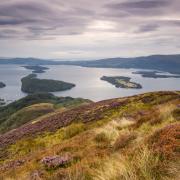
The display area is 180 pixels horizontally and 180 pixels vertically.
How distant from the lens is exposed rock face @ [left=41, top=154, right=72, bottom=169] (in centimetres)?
1152

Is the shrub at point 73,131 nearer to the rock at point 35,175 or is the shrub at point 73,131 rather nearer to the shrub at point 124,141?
the shrub at point 124,141

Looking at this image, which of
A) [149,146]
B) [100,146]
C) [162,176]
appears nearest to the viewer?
[162,176]

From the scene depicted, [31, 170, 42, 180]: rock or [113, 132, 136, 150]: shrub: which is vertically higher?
[113, 132, 136, 150]: shrub

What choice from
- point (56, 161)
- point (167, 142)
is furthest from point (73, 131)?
point (167, 142)

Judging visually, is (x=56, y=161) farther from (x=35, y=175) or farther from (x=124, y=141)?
(x=124, y=141)

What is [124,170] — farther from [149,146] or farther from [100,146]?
[100,146]

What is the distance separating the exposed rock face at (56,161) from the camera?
11.5 meters

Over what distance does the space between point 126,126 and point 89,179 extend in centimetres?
1017

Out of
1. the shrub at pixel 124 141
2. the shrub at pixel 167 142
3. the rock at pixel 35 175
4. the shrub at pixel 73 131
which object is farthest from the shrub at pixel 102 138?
the shrub at pixel 73 131

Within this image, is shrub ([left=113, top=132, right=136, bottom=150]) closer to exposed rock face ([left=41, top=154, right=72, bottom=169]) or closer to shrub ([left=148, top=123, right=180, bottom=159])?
shrub ([left=148, top=123, right=180, bottom=159])

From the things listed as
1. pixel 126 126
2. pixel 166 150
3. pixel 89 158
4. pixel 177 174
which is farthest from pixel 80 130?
pixel 177 174

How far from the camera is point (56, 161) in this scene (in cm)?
1173

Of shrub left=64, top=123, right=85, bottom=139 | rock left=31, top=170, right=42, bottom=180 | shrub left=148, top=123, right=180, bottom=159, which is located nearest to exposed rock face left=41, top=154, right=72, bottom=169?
rock left=31, top=170, right=42, bottom=180

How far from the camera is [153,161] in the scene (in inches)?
309
